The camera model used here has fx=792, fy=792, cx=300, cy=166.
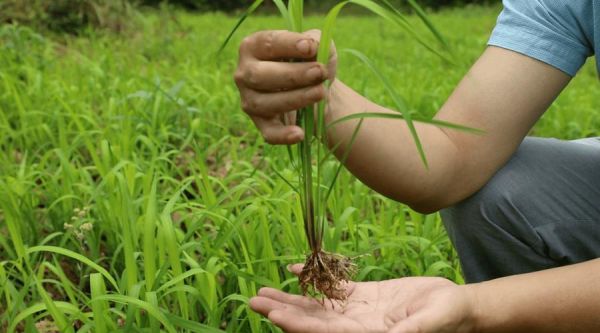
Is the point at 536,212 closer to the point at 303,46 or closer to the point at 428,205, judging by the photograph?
the point at 428,205

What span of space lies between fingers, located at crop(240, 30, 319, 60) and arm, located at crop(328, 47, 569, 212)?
321 mm

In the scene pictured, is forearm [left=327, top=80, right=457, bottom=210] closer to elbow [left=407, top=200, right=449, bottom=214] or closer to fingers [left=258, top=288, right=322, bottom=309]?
elbow [left=407, top=200, right=449, bottom=214]

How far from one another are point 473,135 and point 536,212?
0.17m

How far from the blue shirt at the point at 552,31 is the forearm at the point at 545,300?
1.21 feet

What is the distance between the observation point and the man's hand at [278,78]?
3.23ft

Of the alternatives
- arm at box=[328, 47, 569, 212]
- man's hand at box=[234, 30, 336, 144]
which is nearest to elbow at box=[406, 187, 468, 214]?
arm at box=[328, 47, 569, 212]

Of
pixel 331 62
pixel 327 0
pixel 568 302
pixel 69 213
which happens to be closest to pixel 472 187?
pixel 568 302

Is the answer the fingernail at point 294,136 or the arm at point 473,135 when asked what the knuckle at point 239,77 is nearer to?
the fingernail at point 294,136

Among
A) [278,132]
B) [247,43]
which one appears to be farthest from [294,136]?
[247,43]

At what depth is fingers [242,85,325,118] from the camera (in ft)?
3.30

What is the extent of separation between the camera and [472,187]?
53.6 inches

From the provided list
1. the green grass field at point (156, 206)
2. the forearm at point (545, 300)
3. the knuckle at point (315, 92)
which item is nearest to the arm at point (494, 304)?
the forearm at point (545, 300)

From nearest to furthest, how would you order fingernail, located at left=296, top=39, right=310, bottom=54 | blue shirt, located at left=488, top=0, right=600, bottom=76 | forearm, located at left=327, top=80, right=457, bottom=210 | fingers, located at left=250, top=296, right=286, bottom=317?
fingernail, located at left=296, top=39, right=310, bottom=54 → fingers, located at left=250, top=296, right=286, bottom=317 → forearm, located at left=327, top=80, right=457, bottom=210 → blue shirt, located at left=488, top=0, right=600, bottom=76

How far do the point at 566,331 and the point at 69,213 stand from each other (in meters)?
1.09
